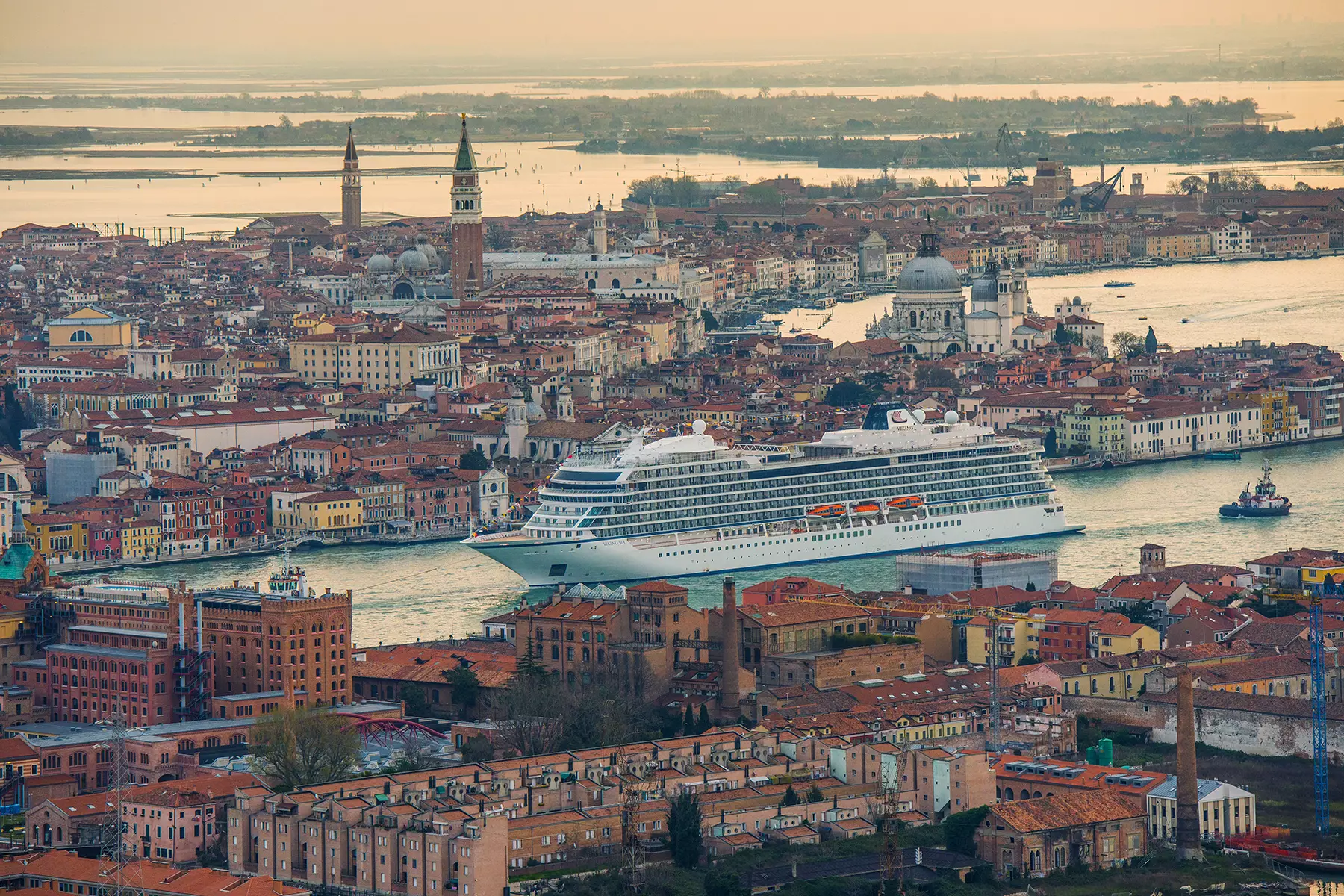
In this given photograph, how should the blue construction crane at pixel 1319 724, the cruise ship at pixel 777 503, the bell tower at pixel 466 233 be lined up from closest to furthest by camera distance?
the blue construction crane at pixel 1319 724 → the cruise ship at pixel 777 503 → the bell tower at pixel 466 233

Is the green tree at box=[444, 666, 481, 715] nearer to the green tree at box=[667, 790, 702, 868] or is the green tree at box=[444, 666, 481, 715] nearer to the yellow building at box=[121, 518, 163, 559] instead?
the green tree at box=[667, 790, 702, 868]

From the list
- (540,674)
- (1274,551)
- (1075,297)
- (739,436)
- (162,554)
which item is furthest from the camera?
(1075,297)

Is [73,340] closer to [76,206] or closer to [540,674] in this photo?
[540,674]

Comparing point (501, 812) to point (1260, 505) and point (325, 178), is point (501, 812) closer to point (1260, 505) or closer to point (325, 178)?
point (1260, 505)

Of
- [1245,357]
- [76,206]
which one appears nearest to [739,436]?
[1245,357]

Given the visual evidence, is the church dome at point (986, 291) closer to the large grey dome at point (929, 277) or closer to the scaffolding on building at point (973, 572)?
the large grey dome at point (929, 277)

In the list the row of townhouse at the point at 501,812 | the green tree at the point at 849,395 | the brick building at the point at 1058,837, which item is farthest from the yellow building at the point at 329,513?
the brick building at the point at 1058,837
